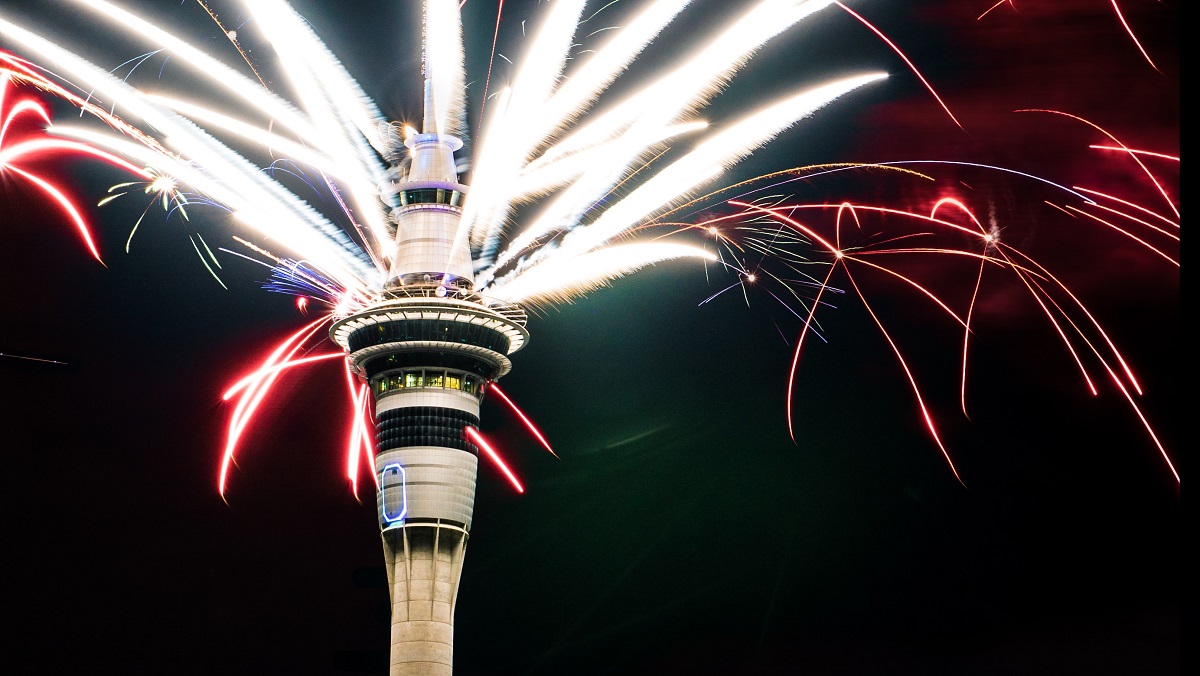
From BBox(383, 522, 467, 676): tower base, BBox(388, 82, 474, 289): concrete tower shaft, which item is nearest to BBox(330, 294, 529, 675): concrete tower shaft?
BBox(383, 522, 467, 676): tower base

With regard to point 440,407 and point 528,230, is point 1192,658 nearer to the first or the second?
point 528,230

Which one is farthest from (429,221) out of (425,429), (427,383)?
(425,429)

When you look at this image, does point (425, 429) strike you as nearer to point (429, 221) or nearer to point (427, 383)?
point (427, 383)

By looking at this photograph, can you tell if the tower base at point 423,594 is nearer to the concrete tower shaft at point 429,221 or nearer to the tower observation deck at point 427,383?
the tower observation deck at point 427,383

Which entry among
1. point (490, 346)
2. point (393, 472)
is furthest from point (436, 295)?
point (393, 472)

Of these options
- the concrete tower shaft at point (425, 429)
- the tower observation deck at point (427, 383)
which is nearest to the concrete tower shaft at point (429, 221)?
the tower observation deck at point (427, 383)
